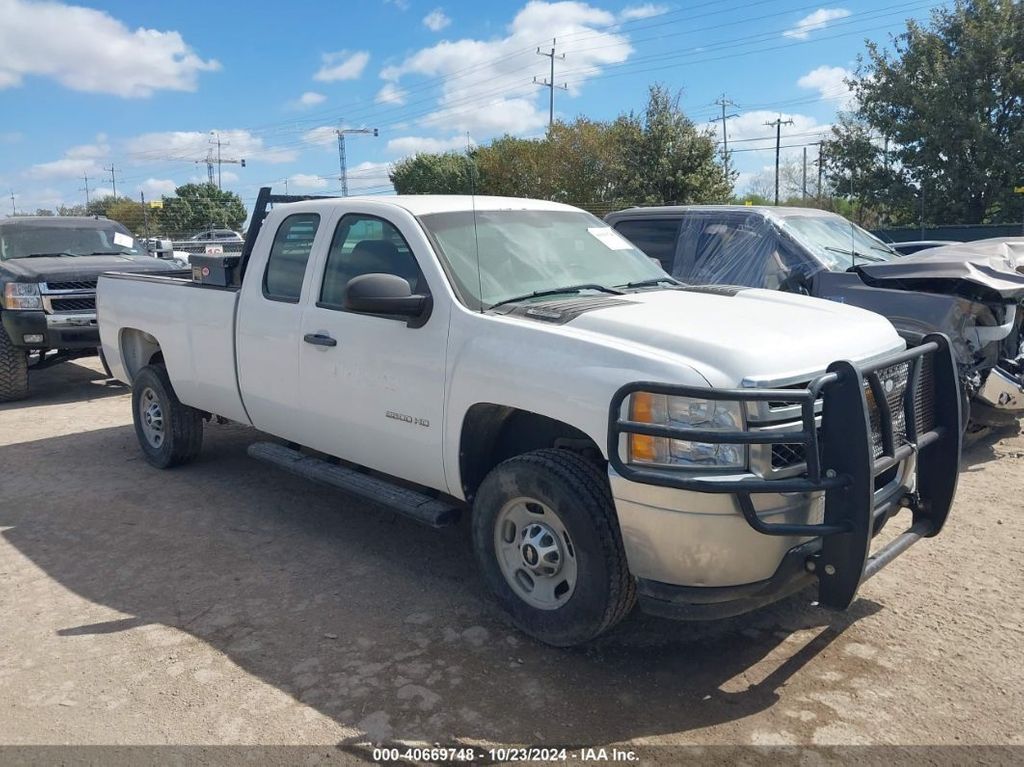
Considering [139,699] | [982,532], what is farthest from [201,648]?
[982,532]

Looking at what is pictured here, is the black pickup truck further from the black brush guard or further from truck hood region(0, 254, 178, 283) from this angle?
the black brush guard

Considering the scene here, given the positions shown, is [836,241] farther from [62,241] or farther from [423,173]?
[423,173]

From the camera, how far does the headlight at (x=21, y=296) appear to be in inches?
365

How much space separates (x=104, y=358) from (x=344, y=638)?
471 centimetres

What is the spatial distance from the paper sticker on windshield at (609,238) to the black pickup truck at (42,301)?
270 inches

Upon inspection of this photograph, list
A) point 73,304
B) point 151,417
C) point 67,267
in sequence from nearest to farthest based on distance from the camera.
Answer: point 151,417 → point 73,304 → point 67,267

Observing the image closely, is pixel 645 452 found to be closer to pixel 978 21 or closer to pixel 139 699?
pixel 139 699

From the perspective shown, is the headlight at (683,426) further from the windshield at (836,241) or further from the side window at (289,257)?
the windshield at (836,241)

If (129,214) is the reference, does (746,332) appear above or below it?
below

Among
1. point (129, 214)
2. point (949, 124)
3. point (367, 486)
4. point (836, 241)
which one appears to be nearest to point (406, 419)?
point (367, 486)

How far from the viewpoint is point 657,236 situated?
7977mm

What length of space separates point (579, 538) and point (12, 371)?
8534 millimetres

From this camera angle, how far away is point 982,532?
16.3ft

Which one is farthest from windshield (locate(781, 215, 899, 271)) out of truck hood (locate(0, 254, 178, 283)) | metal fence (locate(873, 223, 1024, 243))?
metal fence (locate(873, 223, 1024, 243))
